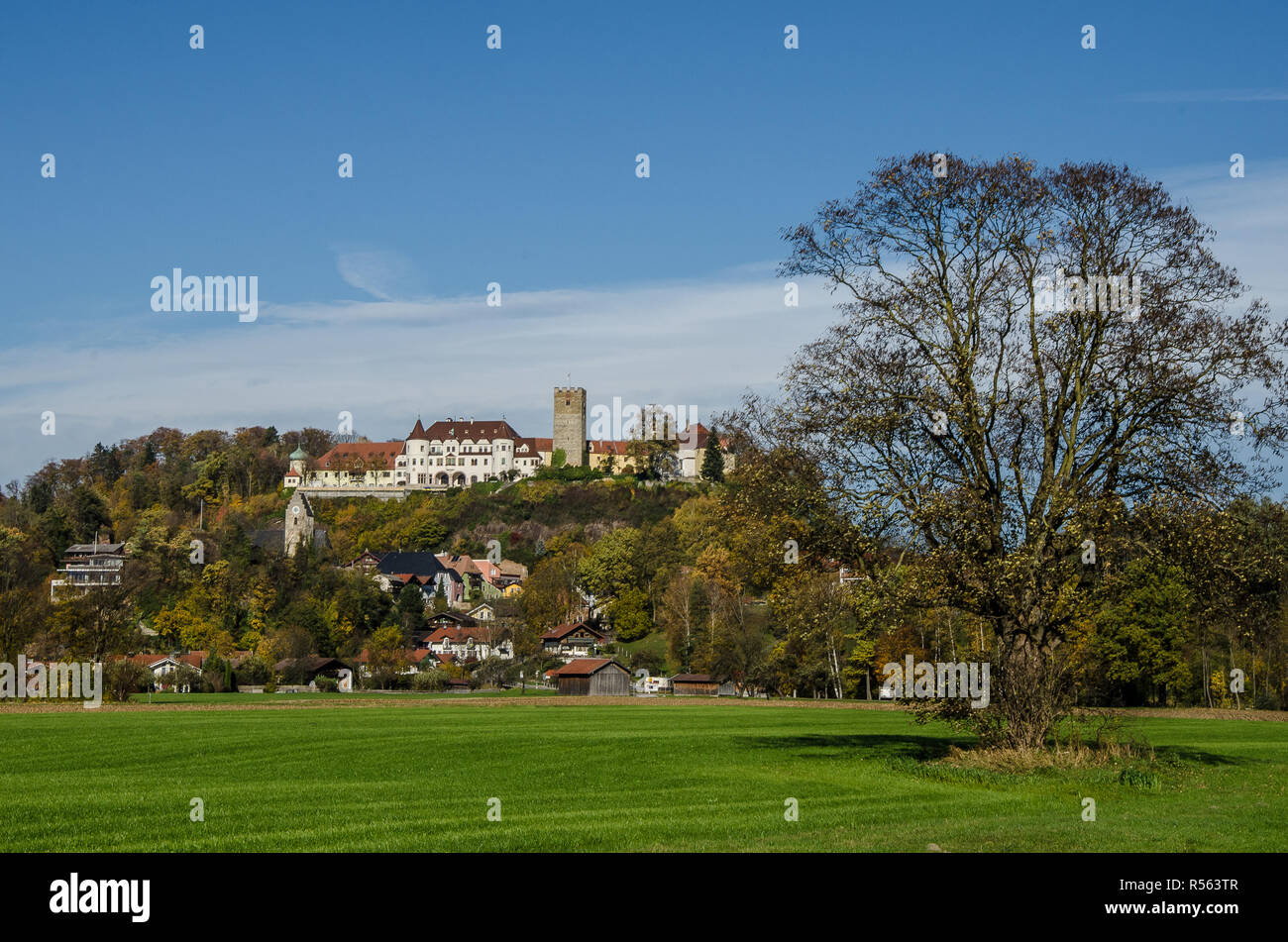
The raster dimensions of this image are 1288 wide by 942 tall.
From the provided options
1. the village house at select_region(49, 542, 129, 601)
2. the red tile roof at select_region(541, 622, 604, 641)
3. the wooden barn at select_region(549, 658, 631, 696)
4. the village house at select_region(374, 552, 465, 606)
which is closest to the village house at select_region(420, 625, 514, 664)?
the red tile roof at select_region(541, 622, 604, 641)

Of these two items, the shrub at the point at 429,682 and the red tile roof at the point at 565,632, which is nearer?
the shrub at the point at 429,682

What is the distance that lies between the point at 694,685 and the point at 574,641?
2787 centimetres

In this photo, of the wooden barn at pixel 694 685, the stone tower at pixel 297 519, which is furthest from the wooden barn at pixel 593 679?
the stone tower at pixel 297 519

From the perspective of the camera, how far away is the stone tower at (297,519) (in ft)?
615

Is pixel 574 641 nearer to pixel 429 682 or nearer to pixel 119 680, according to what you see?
pixel 429 682

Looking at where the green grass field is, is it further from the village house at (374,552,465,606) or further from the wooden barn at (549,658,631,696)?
the village house at (374,552,465,606)

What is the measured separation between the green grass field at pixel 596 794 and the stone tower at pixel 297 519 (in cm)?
14783

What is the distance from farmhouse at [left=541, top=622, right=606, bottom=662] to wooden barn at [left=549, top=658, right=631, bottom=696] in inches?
965

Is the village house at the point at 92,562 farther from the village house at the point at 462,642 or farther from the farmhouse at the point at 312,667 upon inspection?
the farmhouse at the point at 312,667

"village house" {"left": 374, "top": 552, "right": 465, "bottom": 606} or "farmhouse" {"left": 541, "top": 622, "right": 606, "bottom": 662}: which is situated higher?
"village house" {"left": 374, "top": 552, "right": 465, "bottom": 606}

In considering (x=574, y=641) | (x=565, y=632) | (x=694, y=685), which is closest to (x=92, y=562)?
(x=565, y=632)

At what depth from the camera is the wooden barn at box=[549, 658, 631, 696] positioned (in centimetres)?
10294
